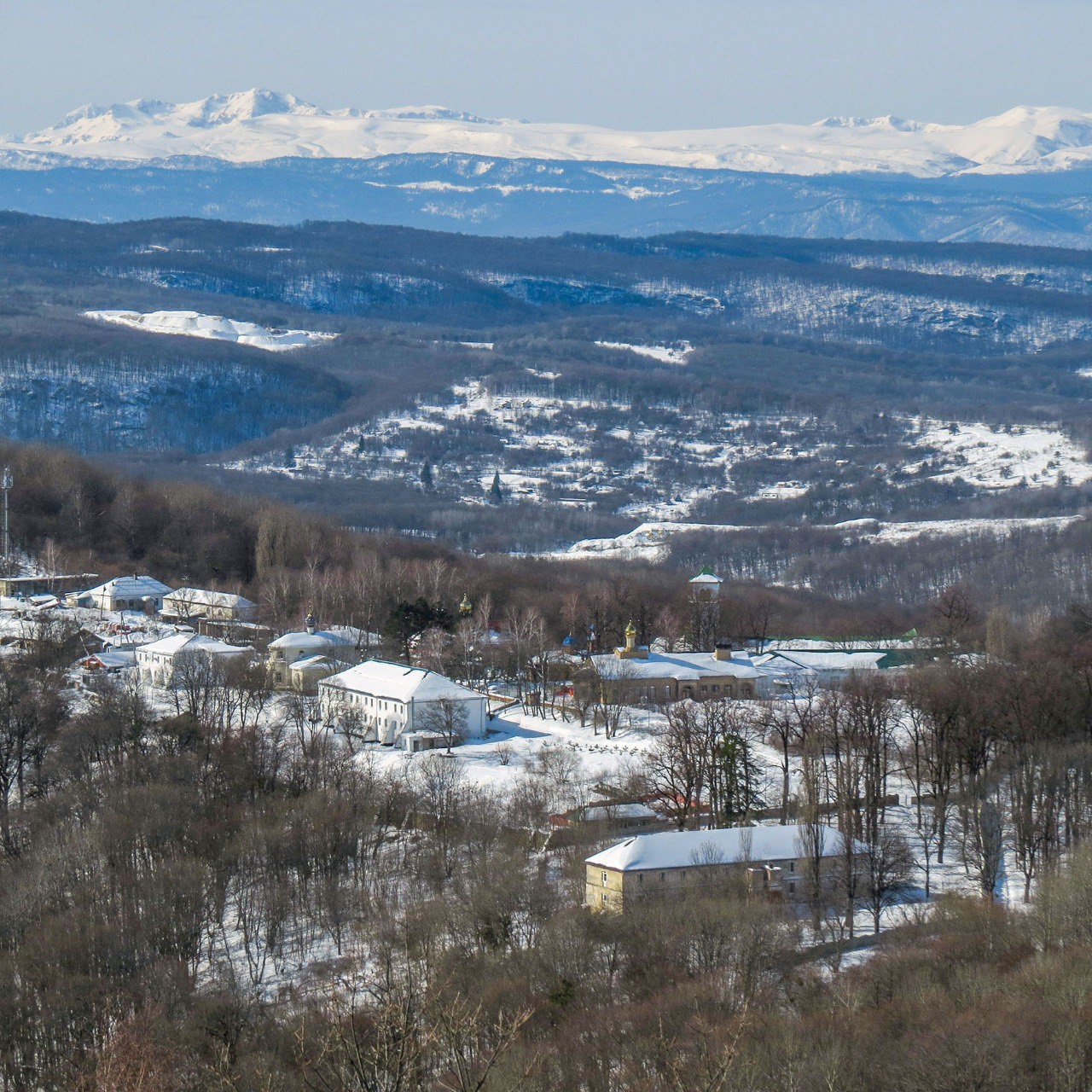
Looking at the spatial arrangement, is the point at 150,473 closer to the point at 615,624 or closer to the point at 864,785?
the point at 615,624

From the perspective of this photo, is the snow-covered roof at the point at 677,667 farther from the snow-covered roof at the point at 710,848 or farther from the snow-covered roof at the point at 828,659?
the snow-covered roof at the point at 710,848

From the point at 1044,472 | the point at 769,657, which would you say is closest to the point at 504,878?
the point at 769,657

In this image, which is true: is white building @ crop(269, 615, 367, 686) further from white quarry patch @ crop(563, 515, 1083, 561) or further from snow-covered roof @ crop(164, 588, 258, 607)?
white quarry patch @ crop(563, 515, 1083, 561)

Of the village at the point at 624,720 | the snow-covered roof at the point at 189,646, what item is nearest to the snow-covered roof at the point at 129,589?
the village at the point at 624,720

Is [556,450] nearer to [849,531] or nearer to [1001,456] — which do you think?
[1001,456]

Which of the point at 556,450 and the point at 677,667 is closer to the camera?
the point at 677,667

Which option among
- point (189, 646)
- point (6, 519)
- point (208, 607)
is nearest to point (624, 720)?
point (189, 646)
